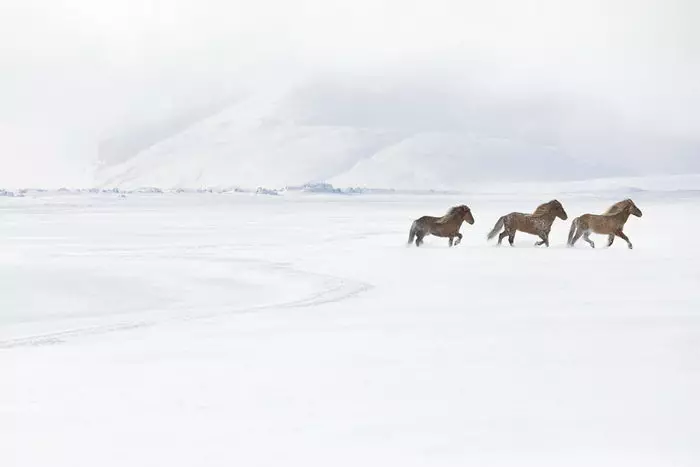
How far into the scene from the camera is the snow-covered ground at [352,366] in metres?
3.14

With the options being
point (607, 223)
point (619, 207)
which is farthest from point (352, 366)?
point (619, 207)

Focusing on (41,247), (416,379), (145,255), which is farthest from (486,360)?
(41,247)

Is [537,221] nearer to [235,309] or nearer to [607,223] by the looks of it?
[607,223]

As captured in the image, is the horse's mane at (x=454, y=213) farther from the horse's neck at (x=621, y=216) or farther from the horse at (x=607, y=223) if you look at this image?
the horse's neck at (x=621, y=216)

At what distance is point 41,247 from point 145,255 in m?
1.93

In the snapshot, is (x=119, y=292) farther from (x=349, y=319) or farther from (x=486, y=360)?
(x=486, y=360)

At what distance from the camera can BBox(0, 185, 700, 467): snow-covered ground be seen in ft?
10.3

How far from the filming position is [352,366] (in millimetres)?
4402

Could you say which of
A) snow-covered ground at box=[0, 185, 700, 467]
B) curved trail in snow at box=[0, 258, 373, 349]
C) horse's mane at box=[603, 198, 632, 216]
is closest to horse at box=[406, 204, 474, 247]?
horse's mane at box=[603, 198, 632, 216]

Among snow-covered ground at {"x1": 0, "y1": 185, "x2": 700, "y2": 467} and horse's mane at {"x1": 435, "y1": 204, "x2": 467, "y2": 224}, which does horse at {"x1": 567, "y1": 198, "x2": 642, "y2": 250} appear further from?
snow-covered ground at {"x1": 0, "y1": 185, "x2": 700, "y2": 467}

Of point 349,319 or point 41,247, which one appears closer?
point 349,319

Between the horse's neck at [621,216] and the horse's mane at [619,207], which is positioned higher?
the horse's mane at [619,207]

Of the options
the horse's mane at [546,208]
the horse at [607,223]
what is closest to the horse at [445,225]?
the horse's mane at [546,208]

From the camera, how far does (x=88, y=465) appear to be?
9.69ft
